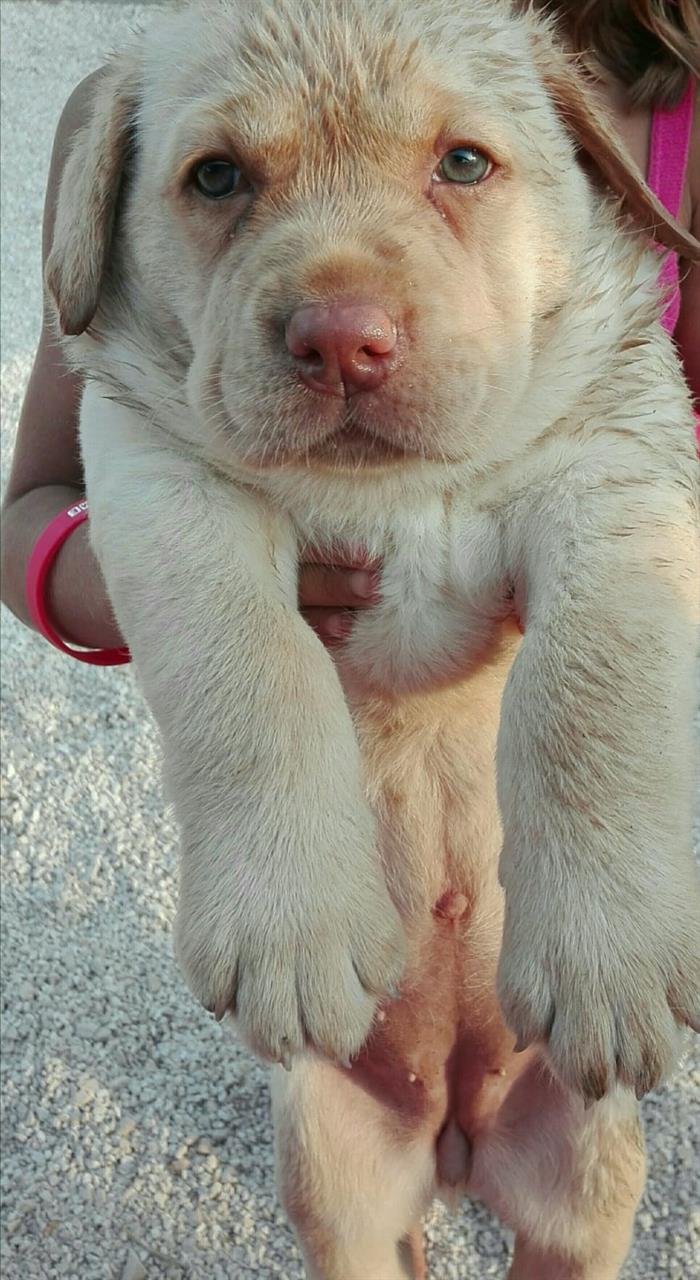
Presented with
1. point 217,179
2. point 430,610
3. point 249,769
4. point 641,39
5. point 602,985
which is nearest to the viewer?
point 602,985

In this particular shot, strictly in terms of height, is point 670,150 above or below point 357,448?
above

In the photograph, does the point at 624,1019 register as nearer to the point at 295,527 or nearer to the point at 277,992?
the point at 277,992

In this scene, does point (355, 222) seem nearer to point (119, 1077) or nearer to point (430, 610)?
point (430, 610)

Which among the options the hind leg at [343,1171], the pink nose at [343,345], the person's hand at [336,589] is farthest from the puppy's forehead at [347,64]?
the hind leg at [343,1171]

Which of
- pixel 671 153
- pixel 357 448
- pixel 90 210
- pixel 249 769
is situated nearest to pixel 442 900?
pixel 249 769

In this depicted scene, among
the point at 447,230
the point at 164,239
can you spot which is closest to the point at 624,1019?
the point at 447,230

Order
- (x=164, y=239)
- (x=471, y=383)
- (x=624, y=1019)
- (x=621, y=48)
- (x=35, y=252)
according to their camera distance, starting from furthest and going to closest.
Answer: (x=35, y=252) → (x=621, y=48) → (x=164, y=239) → (x=471, y=383) → (x=624, y=1019)

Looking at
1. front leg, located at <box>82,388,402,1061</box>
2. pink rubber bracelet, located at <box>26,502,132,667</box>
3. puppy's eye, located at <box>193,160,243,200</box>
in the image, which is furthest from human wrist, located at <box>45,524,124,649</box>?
puppy's eye, located at <box>193,160,243,200</box>
